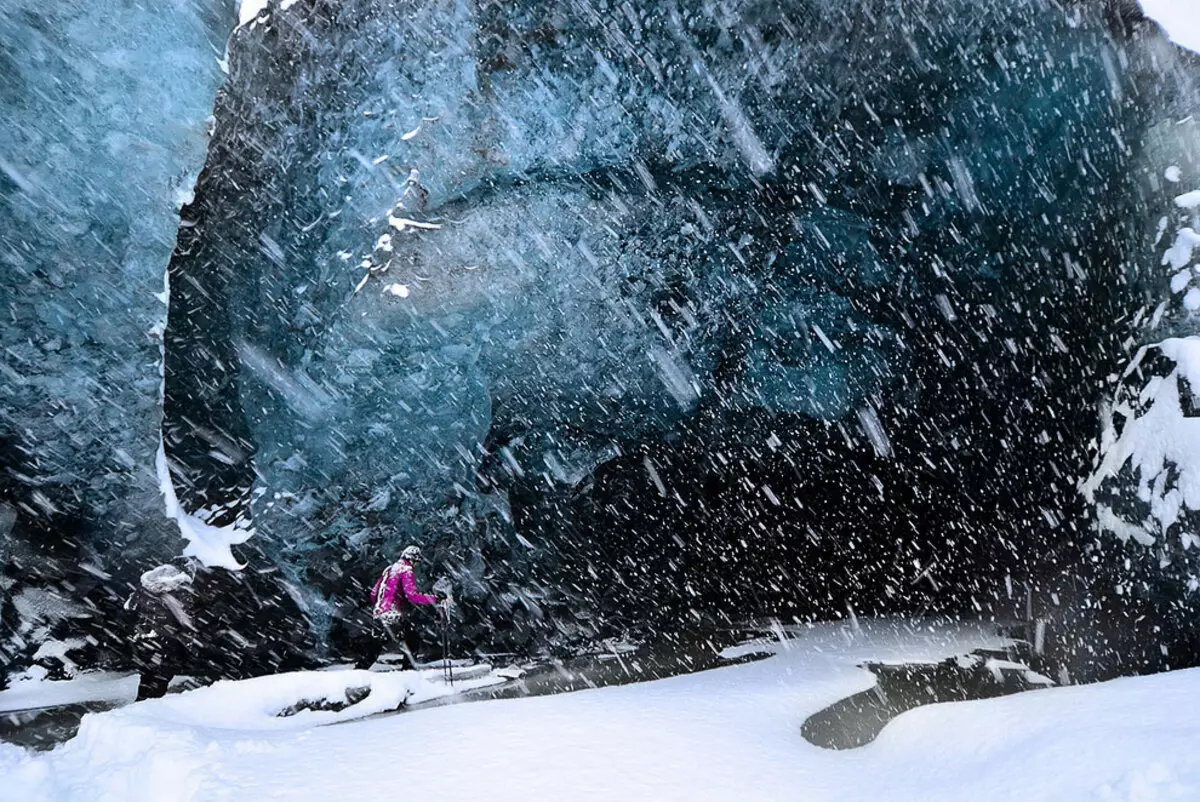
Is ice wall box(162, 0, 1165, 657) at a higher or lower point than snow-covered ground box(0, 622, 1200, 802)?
higher

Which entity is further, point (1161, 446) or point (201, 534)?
point (201, 534)

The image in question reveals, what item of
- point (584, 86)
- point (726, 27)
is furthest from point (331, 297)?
point (726, 27)

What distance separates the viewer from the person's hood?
7855 mm

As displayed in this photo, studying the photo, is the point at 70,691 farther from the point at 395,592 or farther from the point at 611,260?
the point at 611,260

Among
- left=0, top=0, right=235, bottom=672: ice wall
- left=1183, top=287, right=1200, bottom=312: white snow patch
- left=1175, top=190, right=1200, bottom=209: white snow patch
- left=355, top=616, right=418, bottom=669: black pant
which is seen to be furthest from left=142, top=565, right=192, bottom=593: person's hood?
left=1175, top=190, right=1200, bottom=209: white snow patch

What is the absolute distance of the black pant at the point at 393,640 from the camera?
857 centimetres

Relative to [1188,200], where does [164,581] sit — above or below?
below

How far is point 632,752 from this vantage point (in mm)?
5387

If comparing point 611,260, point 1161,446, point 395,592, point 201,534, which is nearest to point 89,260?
point 201,534

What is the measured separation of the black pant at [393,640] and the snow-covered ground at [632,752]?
1.61m

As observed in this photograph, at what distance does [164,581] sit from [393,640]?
12.6 feet

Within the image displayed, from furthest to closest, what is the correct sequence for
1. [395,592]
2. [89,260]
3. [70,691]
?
[89,260]
[70,691]
[395,592]

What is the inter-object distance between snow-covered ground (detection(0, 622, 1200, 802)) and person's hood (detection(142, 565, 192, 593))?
115cm

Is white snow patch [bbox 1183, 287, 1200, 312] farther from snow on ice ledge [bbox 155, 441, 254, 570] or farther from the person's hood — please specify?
snow on ice ledge [bbox 155, 441, 254, 570]
